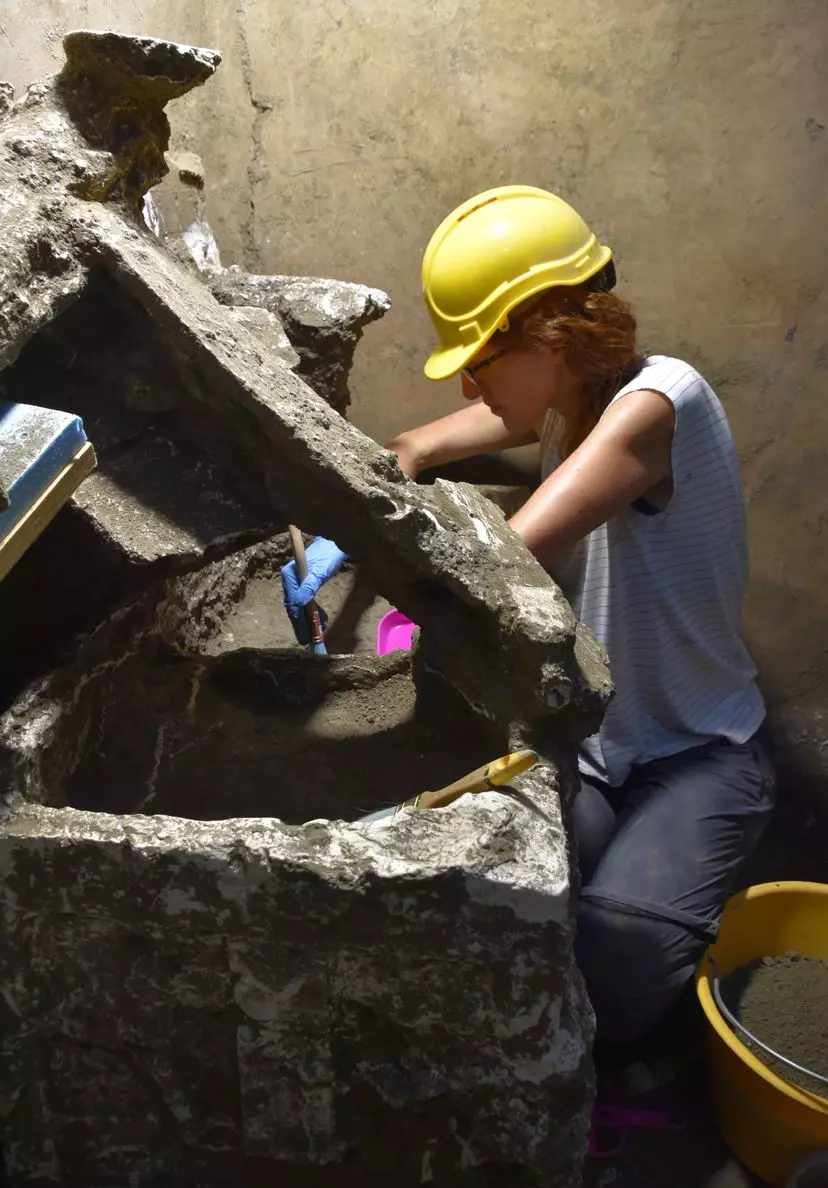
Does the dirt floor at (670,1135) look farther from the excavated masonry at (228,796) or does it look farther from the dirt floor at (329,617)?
the excavated masonry at (228,796)

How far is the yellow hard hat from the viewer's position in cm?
154

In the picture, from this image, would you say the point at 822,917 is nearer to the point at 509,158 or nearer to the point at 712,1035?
the point at 712,1035

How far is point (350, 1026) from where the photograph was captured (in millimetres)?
1086

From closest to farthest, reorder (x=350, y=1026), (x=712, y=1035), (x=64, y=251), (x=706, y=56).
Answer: (x=350, y=1026) < (x=64, y=251) < (x=712, y=1035) < (x=706, y=56)

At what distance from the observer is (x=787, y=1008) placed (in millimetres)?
1644

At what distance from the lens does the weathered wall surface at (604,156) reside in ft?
6.55

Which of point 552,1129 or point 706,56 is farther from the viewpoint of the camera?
point 706,56

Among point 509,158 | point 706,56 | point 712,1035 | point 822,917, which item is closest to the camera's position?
point 712,1035

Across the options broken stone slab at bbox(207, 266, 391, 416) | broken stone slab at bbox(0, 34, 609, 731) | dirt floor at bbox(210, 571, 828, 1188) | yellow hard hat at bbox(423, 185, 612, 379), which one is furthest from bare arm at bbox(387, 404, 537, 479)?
broken stone slab at bbox(0, 34, 609, 731)

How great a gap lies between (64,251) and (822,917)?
62.8 inches

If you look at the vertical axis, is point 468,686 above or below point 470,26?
below

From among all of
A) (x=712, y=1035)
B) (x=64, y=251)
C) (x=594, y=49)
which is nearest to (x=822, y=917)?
(x=712, y=1035)

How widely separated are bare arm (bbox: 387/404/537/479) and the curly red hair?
46 centimetres

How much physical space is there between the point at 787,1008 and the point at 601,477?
3.08 ft
